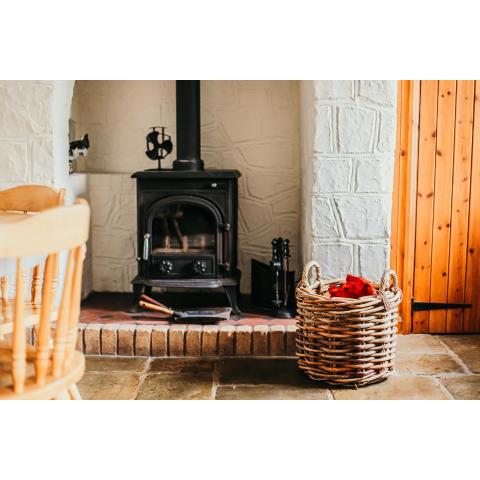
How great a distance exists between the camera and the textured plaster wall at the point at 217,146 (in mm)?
4246

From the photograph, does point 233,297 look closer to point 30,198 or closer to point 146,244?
point 146,244

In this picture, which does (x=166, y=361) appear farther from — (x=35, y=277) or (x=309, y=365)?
(x=35, y=277)

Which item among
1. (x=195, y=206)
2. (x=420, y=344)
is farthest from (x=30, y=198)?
(x=420, y=344)

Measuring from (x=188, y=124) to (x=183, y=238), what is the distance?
2.08 feet

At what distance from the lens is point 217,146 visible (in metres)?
4.27

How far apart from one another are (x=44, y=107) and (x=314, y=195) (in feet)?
4.74

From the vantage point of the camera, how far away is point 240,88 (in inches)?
167

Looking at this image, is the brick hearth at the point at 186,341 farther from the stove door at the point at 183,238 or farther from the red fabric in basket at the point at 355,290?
the red fabric in basket at the point at 355,290

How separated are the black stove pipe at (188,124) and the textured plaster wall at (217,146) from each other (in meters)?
0.34

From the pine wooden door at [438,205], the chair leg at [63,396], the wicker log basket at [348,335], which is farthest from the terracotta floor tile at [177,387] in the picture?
the pine wooden door at [438,205]

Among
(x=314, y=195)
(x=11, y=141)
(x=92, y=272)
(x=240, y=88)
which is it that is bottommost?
(x=92, y=272)

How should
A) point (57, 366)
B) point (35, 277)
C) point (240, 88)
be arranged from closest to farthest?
point (57, 366) < point (35, 277) < point (240, 88)
